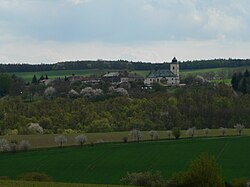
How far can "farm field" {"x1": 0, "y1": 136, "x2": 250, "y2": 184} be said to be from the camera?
186ft

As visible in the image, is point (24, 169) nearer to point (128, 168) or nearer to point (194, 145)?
point (128, 168)

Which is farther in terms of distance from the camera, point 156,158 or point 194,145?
point 194,145

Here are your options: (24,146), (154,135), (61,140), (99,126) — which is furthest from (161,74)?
(24,146)

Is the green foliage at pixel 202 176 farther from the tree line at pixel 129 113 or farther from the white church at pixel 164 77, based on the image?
the white church at pixel 164 77

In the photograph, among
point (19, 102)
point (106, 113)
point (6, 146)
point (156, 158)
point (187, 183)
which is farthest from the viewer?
point (19, 102)

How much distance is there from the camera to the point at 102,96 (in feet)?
382

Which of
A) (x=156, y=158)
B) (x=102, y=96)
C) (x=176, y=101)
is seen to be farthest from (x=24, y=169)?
(x=102, y=96)

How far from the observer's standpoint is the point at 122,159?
6525 centimetres

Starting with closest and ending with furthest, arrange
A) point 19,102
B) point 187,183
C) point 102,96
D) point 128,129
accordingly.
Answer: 1. point 187,183
2. point 128,129
3. point 19,102
4. point 102,96

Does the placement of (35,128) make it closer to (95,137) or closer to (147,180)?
(95,137)

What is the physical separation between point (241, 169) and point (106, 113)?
143 ft

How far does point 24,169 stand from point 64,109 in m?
40.6

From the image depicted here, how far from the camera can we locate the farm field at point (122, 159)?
56.7 m

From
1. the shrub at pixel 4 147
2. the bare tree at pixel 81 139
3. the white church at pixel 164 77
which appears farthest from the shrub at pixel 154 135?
the white church at pixel 164 77
